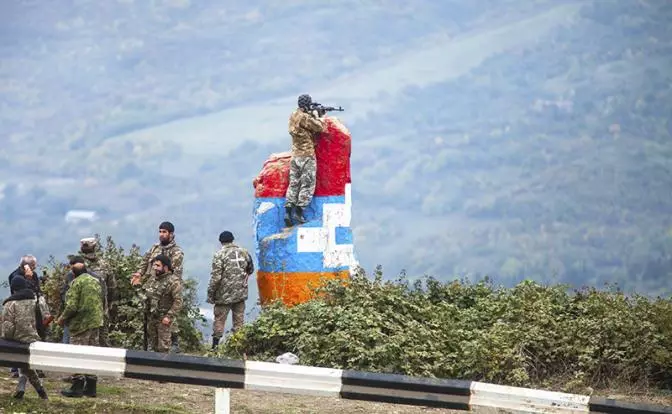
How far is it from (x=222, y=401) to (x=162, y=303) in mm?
4829

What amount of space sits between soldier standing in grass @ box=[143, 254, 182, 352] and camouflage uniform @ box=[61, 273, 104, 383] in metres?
Answer: 1.73

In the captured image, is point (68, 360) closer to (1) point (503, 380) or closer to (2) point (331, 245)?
(1) point (503, 380)

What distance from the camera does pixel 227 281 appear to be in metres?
20.0

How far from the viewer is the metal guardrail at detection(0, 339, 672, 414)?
13219 mm

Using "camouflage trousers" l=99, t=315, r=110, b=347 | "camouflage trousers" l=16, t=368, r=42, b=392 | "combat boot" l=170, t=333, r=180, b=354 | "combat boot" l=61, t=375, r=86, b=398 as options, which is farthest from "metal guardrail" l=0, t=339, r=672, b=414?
"combat boot" l=170, t=333, r=180, b=354

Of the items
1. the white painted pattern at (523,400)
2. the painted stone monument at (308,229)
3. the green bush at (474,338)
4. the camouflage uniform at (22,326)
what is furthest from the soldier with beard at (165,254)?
the white painted pattern at (523,400)

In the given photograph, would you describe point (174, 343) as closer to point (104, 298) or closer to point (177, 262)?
point (177, 262)

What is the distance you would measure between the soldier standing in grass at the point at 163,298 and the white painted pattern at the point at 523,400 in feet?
19.3

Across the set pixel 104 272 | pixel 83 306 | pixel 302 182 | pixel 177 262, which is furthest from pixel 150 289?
pixel 302 182

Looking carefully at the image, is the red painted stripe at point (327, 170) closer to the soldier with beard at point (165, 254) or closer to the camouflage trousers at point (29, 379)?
the soldier with beard at point (165, 254)

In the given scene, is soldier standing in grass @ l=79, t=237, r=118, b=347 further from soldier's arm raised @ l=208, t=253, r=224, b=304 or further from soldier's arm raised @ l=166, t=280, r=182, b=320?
soldier's arm raised @ l=208, t=253, r=224, b=304

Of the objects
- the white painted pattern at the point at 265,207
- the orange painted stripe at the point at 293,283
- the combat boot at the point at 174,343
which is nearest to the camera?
the combat boot at the point at 174,343

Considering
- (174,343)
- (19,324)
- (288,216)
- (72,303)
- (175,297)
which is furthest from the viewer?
(288,216)

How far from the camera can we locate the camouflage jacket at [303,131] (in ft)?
68.1
